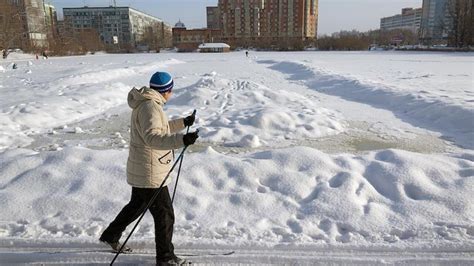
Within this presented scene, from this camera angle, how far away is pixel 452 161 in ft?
16.4

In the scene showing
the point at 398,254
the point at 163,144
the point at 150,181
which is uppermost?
the point at 163,144

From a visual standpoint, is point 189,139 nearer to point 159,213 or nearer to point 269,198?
point 159,213

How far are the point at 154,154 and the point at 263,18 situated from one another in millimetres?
130604

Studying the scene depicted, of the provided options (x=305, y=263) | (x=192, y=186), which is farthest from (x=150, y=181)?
(x=192, y=186)

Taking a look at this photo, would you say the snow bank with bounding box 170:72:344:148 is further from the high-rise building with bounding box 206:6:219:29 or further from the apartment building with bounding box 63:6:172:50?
the high-rise building with bounding box 206:6:219:29

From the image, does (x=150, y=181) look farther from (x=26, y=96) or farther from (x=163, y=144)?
(x=26, y=96)

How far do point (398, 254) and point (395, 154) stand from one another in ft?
7.49

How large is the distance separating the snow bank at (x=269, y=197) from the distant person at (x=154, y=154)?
1.91 ft

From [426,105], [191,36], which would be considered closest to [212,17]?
[191,36]

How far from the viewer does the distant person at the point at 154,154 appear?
98.3 inches

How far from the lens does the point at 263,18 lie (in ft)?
415

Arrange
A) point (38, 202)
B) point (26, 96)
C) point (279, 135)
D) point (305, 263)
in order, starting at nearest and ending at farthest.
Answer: point (305, 263) → point (38, 202) → point (279, 135) → point (26, 96)

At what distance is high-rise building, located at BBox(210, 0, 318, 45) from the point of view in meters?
122

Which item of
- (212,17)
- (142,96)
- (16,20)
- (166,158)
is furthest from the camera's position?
(212,17)
